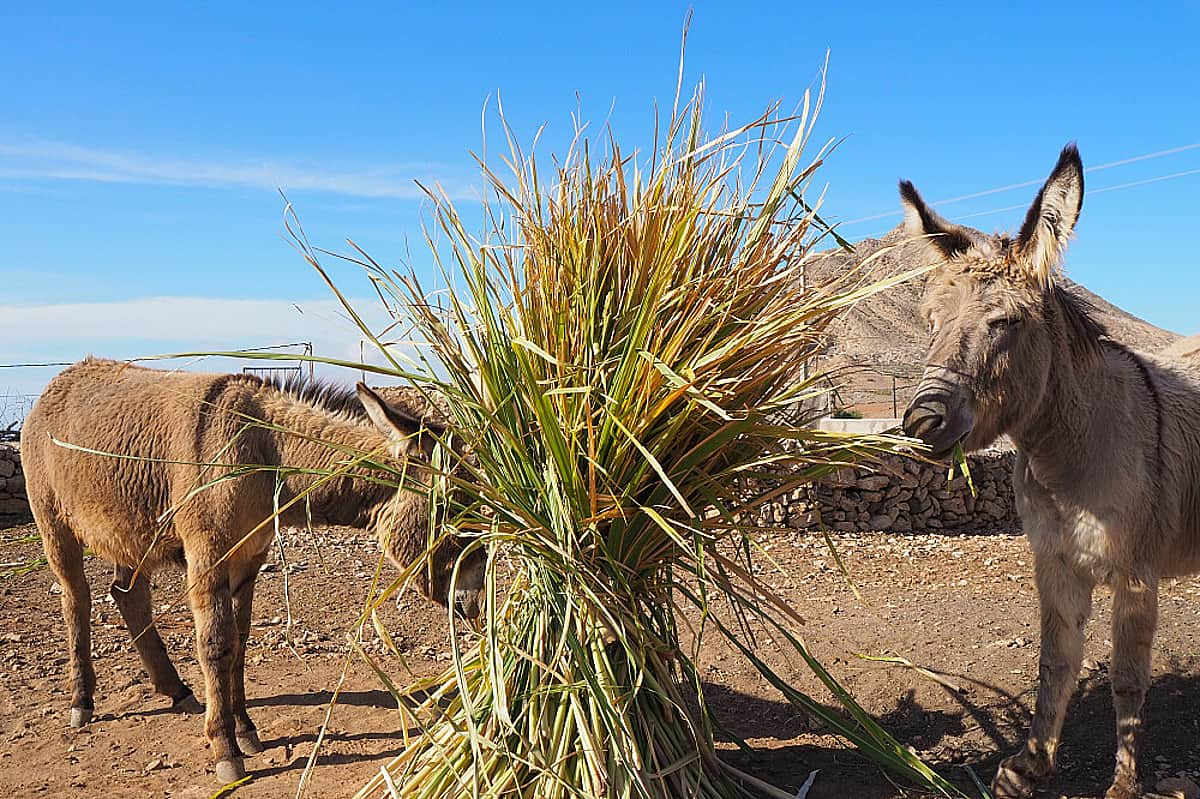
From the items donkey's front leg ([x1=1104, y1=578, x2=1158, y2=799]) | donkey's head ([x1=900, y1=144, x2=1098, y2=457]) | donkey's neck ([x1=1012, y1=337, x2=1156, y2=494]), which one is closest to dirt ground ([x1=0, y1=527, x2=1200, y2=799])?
donkey's front leg ([x1=1104, y1=578, x2=1158, y2=799])

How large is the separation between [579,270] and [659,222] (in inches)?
10.3

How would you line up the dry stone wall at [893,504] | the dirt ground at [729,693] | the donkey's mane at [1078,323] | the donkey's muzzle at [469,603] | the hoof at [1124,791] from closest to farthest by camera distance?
1. the hoof at [1124,791]
2. the donkey's mane at [1078,323]
3. the donkey's muzzle at [469,603]
4. the dirt ground at [729,693]
5. the dry stone wall at [893,504]

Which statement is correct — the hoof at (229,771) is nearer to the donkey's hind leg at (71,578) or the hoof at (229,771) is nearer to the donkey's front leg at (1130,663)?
the donkey's hind leg at (71,578)

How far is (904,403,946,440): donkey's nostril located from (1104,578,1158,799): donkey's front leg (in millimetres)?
1049

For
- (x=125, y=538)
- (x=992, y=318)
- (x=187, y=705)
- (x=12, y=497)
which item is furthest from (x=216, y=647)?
(x=12, y=497)

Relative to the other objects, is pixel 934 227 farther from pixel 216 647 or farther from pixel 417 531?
pixel 216 647

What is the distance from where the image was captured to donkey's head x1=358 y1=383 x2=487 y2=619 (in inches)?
133

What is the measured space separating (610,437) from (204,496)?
2.37 metres

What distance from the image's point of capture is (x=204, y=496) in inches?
155

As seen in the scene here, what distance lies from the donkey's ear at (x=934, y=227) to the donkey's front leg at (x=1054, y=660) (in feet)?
4.01

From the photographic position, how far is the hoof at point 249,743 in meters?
4.13

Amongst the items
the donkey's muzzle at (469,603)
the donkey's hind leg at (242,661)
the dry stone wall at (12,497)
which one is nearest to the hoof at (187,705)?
the donkey's hind leg at (242,661)

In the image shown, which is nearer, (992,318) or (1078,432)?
(992,318)

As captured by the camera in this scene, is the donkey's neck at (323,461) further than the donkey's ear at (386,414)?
Yes
